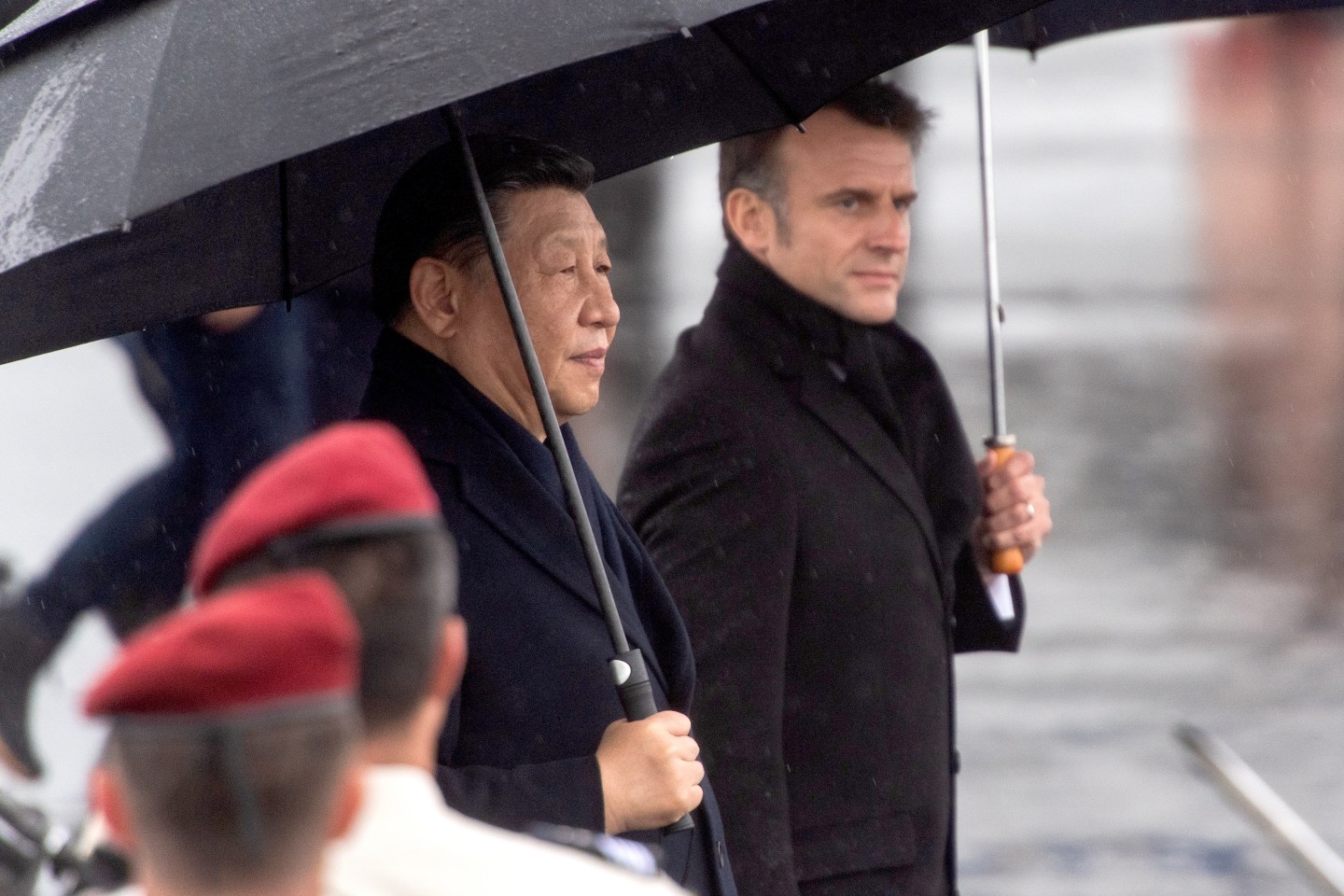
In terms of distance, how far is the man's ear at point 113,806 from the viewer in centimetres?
132

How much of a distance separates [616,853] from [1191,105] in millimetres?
17570

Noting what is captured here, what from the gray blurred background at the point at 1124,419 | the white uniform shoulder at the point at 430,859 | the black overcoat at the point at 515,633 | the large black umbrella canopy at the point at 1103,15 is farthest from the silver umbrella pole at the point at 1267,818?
the white uniform shoulder at the point at 430,859

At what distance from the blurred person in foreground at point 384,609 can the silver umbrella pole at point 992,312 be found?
2.20 metres

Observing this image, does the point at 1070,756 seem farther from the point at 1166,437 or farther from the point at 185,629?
the point at 185,629

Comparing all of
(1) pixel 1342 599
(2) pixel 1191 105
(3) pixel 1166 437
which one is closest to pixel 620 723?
(1) pixel 1342 599

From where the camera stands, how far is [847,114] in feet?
11.4

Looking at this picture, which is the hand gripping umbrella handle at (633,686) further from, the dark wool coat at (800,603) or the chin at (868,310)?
the chin at (868,310)

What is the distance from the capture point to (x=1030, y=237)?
16.6 metres

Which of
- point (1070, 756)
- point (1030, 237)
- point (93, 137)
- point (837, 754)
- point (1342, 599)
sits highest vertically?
point (93, 137)

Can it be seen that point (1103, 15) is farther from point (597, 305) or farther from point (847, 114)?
point (597, 305)

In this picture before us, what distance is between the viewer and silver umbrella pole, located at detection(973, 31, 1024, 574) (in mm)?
3577

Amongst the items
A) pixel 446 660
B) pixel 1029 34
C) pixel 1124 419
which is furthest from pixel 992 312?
pixel 1124 419

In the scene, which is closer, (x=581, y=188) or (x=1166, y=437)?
(x=581, y=188)

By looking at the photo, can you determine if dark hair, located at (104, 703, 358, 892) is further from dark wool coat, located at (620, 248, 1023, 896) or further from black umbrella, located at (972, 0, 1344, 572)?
black umbrella, located at (972, 0, 1344, 572)
